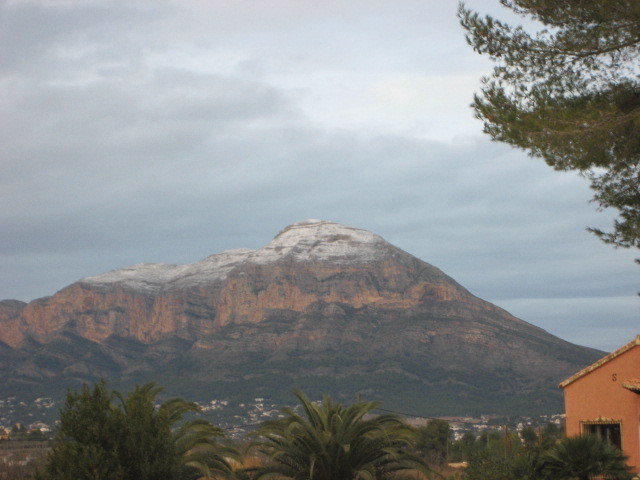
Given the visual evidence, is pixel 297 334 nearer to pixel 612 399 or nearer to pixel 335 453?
pixel 612 399

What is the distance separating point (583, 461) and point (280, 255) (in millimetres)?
154367

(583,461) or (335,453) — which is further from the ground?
(335,453)

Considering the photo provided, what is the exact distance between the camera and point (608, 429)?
963 inches

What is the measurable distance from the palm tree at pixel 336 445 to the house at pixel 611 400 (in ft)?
25.4

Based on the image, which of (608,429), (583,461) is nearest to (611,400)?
(608,429)

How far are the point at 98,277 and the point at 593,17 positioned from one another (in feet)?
571

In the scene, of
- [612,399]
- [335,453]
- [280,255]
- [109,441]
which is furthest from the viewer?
[280,255]

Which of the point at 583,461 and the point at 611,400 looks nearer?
the point at 583,461

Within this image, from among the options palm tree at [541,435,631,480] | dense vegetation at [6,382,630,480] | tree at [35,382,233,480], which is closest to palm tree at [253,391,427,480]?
dense vegetation at [6,382,630,480]

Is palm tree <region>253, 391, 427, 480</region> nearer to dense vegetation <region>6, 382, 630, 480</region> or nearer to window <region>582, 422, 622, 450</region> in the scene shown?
dense vegetation <region>6, 382, 630, 480</region>

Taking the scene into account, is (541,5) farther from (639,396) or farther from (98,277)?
(98,277)

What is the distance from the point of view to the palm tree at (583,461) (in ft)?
57.9

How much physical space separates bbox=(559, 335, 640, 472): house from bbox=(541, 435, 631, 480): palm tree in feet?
17.1

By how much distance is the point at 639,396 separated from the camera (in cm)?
2347
